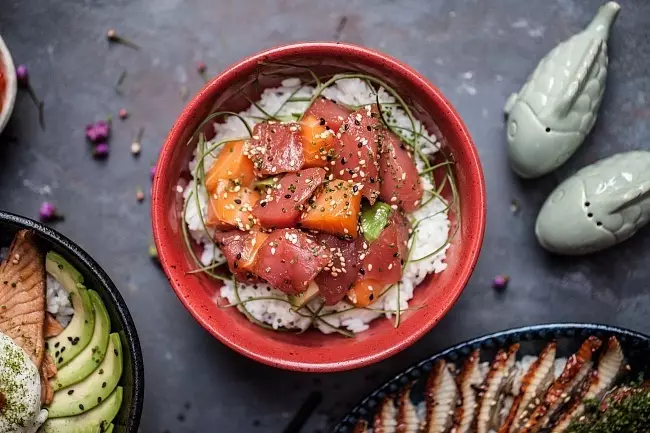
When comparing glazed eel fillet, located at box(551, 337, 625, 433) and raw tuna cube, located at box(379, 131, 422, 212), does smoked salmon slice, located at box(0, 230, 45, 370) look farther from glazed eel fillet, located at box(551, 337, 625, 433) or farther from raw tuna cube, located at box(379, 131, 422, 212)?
glazed eel fillet, located at box(551, 337, 625, 433)

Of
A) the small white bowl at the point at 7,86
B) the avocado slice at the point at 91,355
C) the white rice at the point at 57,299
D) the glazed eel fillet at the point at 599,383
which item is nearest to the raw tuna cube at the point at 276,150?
the avocado slice at the point at 91,355

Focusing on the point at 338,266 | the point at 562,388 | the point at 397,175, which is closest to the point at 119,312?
the point at 338,266

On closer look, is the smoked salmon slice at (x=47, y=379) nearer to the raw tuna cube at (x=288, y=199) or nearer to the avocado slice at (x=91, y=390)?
the avocado slice at (x=91, y=390)

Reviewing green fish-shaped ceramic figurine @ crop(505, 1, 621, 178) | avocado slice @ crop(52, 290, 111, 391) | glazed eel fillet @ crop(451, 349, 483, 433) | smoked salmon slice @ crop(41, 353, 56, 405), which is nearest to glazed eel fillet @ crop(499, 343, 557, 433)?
glazed eel fillet @ crop(451, 349, 483, 433)

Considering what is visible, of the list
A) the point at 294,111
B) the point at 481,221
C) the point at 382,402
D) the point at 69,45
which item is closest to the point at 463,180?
the point at 481,221

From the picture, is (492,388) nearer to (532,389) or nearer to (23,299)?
(532,389)

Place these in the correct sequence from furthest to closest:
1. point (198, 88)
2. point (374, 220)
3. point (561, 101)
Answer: point (198, 88) → point (561, 101) → point (374, 220)
